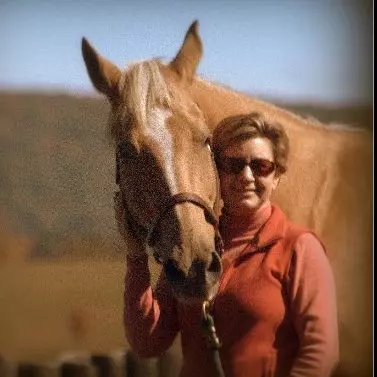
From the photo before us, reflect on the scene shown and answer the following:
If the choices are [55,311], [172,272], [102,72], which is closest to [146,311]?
[172,272]

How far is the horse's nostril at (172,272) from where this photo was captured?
1.99 metres

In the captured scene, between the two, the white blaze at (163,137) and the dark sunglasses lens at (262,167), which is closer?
the white blaze at (163,137)

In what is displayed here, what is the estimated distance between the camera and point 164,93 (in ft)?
6.56

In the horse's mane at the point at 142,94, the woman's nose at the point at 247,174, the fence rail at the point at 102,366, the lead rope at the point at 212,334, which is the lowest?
the fence rail at the point at 102,366

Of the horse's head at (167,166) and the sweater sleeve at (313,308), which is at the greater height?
the horse's head at (167,166)

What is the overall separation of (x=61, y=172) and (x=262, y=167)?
50 centimetres

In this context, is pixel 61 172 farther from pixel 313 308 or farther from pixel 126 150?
pixel 313 308

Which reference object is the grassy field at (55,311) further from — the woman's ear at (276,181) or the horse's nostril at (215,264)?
the woman's ear at (276,181)

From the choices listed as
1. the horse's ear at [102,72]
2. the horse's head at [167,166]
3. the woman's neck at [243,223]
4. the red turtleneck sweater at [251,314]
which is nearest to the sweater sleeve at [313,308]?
the red turtleneck sweater at [251,314]

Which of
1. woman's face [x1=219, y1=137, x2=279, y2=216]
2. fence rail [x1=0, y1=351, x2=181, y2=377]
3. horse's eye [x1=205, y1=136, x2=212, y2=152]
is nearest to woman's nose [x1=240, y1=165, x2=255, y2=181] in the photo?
woman's face [x1=219, y1=137, x2=279, y2=216]

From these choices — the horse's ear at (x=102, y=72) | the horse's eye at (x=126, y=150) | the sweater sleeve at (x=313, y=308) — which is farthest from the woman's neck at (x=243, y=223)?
the horse's ear at (x=102, y=72)

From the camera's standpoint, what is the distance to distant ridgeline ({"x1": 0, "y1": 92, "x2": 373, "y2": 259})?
2033mm

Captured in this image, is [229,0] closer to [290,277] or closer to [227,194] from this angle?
[227,194]

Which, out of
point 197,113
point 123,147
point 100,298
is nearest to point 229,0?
point 197,113
